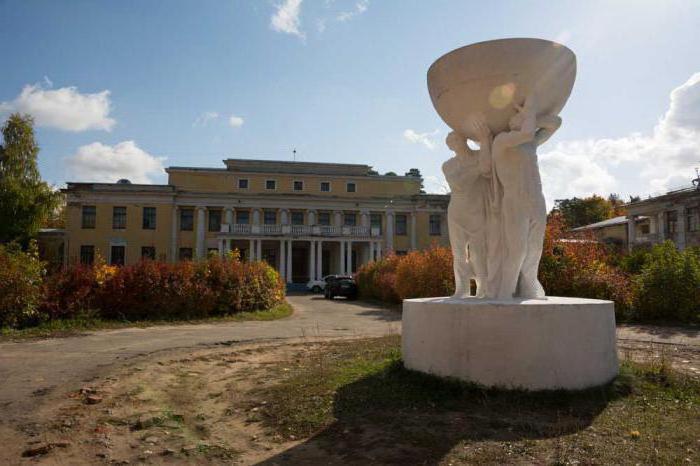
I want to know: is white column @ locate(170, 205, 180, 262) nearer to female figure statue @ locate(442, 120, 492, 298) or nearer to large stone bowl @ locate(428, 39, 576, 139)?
female figure statue @ locate(442, 120, 492, 298)

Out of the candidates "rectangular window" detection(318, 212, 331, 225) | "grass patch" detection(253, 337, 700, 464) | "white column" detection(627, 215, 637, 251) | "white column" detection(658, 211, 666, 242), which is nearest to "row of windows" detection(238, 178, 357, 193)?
"rectangular window" detection(318, 212, 331, 225)

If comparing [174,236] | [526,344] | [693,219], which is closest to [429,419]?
[526,344]

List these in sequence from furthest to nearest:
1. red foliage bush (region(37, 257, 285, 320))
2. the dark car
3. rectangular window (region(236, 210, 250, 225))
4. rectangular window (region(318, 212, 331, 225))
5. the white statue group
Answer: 1. rectangular window (region(318, 212, 331, 225))
2. rectangular window (region(236, 210, 250, 225))
3. the dark car
4. red foliage bush (region(37, 257, 285, 320))
5. the white statue group

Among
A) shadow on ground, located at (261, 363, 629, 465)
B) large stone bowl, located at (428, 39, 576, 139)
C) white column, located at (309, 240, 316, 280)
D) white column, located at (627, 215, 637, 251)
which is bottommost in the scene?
shadow on ground, located at (261, 363, 629, 465)

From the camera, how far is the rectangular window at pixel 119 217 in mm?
43781

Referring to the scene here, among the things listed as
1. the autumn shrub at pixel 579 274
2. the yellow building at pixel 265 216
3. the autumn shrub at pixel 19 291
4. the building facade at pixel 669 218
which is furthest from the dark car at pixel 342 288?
the building facade at pixel 669 218

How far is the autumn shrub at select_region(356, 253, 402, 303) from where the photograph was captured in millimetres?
22016

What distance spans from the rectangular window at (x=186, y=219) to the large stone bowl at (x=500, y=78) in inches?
1641

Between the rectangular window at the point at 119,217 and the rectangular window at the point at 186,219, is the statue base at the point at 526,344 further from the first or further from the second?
the rectangular window at the point at 119,217

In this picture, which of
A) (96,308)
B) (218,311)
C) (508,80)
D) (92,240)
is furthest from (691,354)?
(92,240)

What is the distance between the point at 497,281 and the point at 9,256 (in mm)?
11396

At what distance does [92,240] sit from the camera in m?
43.3

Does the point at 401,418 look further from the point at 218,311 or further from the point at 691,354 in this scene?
the point at 218,311

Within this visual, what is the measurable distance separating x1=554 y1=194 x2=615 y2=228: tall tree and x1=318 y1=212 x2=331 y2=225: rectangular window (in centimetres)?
3085
